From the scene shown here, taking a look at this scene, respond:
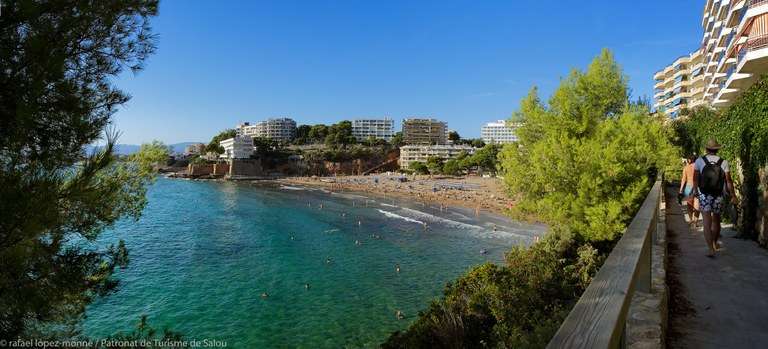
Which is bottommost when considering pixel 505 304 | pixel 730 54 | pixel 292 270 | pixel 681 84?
pixel 292 270

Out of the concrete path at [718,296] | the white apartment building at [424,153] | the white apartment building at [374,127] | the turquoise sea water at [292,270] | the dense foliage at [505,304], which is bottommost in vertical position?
the turquoise sea water at [292,270]

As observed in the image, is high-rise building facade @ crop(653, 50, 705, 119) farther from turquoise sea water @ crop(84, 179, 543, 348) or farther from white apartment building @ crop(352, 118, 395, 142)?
white apartment building @ crop(352, 118, 395, 142)

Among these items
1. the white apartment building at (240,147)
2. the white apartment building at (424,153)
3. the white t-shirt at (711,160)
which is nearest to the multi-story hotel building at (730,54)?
the white t-shirt at (711,160)

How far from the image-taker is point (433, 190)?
68.7 metres

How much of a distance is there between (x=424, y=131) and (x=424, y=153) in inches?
1608

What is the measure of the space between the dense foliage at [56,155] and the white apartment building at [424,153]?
344 feet

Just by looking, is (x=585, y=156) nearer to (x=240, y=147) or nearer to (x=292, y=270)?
(x=292, y=270)

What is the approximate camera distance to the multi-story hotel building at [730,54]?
1404cm

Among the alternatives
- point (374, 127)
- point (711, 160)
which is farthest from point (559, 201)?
point (374, 127)

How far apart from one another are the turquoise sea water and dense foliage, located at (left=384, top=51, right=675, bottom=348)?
4.37 m

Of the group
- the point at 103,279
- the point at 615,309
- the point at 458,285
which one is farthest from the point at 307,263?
the point at 615,309

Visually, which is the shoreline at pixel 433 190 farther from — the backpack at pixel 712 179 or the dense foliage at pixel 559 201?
the backpack at pixel 712 179

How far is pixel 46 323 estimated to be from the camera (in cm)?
502

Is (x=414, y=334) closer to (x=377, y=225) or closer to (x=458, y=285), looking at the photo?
(x=458, y=285)
